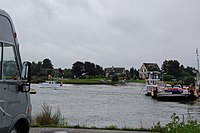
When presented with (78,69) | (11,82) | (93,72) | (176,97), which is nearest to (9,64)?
(11,82)

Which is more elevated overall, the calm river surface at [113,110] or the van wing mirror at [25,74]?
the van wing mirror at [25,74]

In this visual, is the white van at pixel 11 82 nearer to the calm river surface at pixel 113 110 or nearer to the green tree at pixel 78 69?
the calm river surface at pixel 113 110

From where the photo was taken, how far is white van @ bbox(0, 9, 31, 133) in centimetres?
527

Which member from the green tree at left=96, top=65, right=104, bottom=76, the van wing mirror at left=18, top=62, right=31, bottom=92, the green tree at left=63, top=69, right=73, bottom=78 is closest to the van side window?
the van wing mirror at left=18, top=62, right=31, bottom=92

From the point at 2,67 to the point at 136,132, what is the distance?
20.8ft

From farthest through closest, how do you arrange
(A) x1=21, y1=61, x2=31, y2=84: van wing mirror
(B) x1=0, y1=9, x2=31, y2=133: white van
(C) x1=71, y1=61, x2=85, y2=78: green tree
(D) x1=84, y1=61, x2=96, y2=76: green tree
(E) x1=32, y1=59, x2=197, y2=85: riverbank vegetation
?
(D) x1=84, y1=61, x2=96, y2=76: green tree < (C) x1=71, y1=61, x2=85, y2=78: green tree < (E) x1=32, y1=59, x2=197, y2=85: riverbank vegetation < (A) x1=21, y1=61, x2=31, y2=84: van wing mirror < (B) x1=0, y1=9, x2=31, y2=133: white van

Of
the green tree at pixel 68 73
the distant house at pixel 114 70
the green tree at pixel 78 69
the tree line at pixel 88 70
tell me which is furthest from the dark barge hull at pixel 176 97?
the distant house at pixel 114 70

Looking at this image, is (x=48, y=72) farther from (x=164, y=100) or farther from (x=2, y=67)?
(x=2, y=67)

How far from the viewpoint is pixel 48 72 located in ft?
418

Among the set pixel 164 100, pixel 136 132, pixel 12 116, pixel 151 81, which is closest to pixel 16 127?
pixel 12 116

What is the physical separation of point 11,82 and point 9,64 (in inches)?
12.5

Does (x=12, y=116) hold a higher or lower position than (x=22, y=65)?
lower

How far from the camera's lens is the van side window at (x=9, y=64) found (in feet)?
17.7

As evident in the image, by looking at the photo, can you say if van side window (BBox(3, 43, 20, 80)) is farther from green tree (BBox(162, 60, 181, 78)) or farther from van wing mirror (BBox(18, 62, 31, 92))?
green tree (BBox(162, 60, 181, 78))
